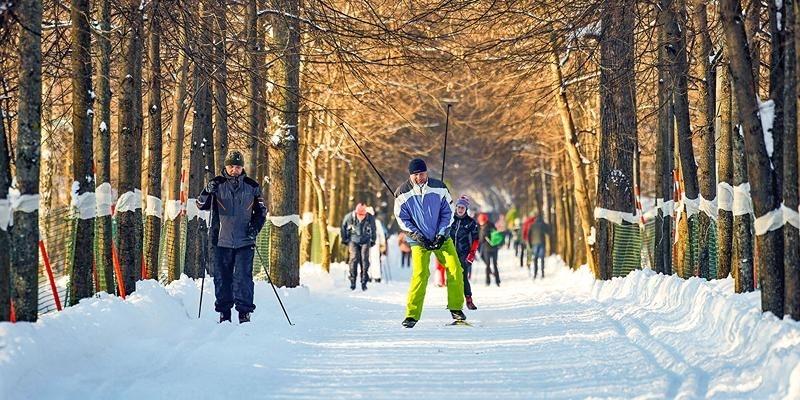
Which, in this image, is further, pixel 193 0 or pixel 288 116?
pixel 288 116

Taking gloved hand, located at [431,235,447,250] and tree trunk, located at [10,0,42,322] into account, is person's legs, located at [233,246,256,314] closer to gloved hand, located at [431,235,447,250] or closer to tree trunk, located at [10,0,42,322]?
gloved hand, located at [431,235,447,250]

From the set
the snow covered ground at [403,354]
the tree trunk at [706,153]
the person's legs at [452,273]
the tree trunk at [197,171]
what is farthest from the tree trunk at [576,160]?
the snow covered ground at [403,354]

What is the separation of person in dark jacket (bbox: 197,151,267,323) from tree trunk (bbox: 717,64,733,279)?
17.5 feet

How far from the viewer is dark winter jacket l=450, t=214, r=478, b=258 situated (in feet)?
63.3

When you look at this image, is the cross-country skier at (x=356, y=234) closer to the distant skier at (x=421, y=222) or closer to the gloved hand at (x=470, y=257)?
the gloved hand at (x=470, y=257)

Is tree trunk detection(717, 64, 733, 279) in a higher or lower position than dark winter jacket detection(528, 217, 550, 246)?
higher

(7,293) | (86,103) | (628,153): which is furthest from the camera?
(628,153)

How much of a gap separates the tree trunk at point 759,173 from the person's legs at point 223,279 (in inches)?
232

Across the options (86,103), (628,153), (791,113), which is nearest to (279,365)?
(86,103)

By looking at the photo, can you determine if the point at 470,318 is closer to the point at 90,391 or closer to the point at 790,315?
the point at 790,315

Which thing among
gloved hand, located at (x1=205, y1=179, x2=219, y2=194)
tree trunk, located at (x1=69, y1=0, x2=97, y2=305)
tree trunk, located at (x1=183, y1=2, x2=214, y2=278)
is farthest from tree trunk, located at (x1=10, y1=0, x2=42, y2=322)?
tree trunk, located at (x1=183, y1=2, x2=214, y2=278)

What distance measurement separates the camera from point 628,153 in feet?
70.0

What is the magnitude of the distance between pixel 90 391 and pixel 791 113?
5817mm

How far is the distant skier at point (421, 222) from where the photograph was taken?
542 inches
